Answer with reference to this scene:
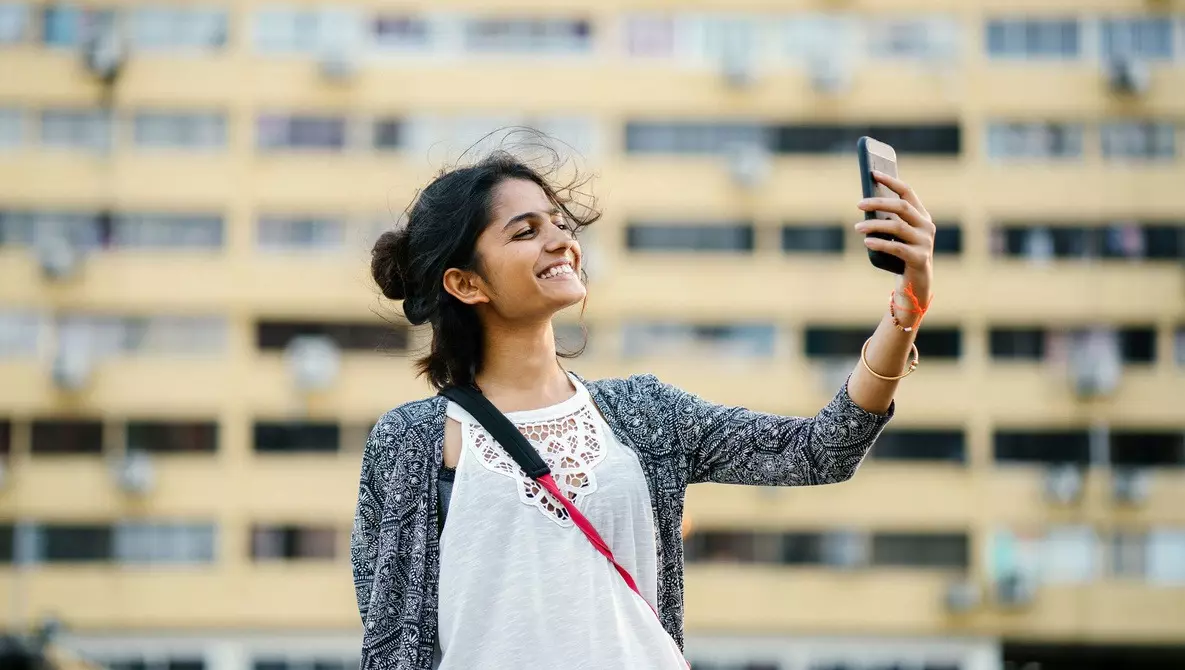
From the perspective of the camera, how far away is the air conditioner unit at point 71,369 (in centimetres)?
2845

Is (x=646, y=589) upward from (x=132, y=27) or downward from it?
downward

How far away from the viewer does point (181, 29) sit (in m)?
29.2

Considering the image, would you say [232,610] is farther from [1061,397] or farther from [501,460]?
[501,460]

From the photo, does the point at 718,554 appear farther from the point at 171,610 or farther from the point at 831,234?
the point at 171,610

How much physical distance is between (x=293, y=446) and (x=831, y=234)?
402 inches

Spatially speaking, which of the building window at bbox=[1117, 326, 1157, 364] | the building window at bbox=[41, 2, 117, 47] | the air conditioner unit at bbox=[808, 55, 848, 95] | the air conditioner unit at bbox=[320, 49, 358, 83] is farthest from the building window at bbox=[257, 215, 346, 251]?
the building window at bbox=[1117, 326, 1157, 364]

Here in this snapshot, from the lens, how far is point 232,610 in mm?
28578

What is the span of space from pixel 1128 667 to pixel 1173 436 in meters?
4.52

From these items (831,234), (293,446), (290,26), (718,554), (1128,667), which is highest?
(290,26)

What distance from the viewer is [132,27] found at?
96.6 feet

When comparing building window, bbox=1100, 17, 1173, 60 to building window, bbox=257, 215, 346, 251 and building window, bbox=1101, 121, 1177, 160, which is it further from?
building window, bbox=257, 215, 346, 251

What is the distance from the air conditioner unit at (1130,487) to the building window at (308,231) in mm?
14131

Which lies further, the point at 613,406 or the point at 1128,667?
the point at 1128,667

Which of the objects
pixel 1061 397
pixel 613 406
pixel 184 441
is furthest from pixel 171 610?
pixel 613 406
